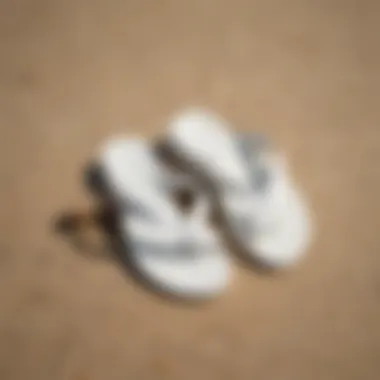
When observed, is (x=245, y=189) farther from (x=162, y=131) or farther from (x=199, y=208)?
(x=162, y=131)

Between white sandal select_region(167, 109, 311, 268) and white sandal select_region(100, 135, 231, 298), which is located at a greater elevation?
white sandal select_region(167, 109, 311, 268)

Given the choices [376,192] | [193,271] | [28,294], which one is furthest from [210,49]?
[28,294]

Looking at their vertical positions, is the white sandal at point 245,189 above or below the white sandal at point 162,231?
above

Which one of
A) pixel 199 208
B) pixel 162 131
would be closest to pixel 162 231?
pixel 199 208
